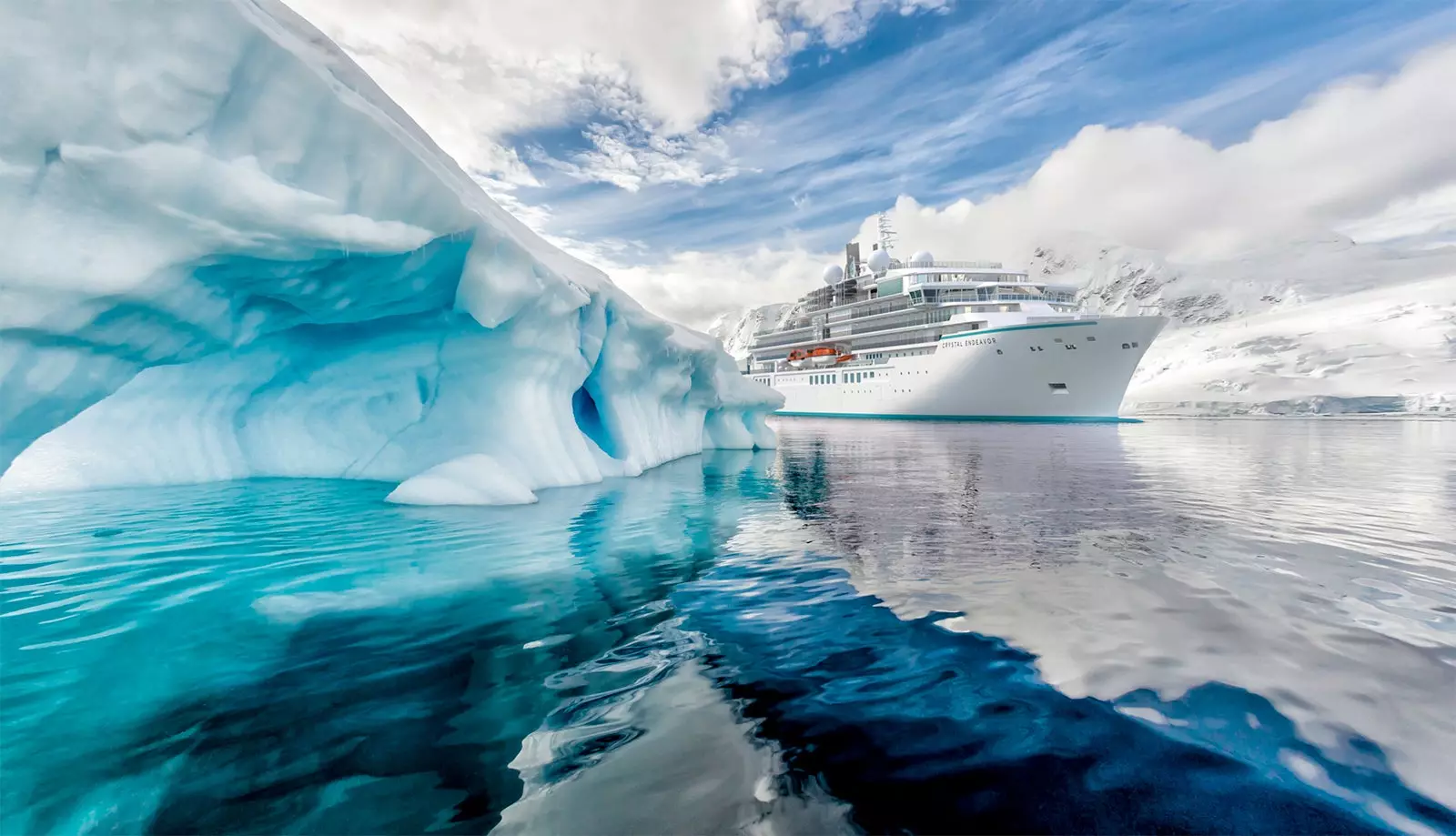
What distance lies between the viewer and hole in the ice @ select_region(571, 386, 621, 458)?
13.1m

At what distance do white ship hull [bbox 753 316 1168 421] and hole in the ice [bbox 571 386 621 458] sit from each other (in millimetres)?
18415

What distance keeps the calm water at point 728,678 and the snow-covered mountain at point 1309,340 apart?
1780 inches

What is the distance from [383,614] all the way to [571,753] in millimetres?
2267

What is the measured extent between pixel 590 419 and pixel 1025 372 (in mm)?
25133

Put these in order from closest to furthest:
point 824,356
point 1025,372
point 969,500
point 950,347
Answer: point 969,500, point 1025,372, point 950,347, point 824,356

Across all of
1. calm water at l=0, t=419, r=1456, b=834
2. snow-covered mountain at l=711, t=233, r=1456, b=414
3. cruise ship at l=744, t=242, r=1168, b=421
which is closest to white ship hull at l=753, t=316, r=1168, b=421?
cruise ship at l=744, t=242, r=1168, b=421

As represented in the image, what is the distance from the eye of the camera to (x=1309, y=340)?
168 feet

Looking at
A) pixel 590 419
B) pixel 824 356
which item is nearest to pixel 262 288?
pixel 590 419

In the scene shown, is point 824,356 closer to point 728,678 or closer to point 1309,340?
point 728,678

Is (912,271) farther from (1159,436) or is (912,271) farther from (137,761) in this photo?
(137,761)

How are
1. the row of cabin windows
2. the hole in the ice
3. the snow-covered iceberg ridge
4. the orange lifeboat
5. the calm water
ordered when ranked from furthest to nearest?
the orange lifeboat
the row of cabin windows
the hole in the ice
the snow-covered iceberg ridge
the calm water

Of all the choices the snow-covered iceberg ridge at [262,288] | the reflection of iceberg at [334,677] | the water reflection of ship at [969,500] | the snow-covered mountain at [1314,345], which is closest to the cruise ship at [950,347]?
the water reflection of ship at [969,500]

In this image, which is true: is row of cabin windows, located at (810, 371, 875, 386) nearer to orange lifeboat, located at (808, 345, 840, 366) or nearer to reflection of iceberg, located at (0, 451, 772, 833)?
orange lifeboat, located at (808, 345, 840, 366)

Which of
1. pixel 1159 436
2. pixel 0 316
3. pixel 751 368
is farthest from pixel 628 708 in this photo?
pixel 751 368
